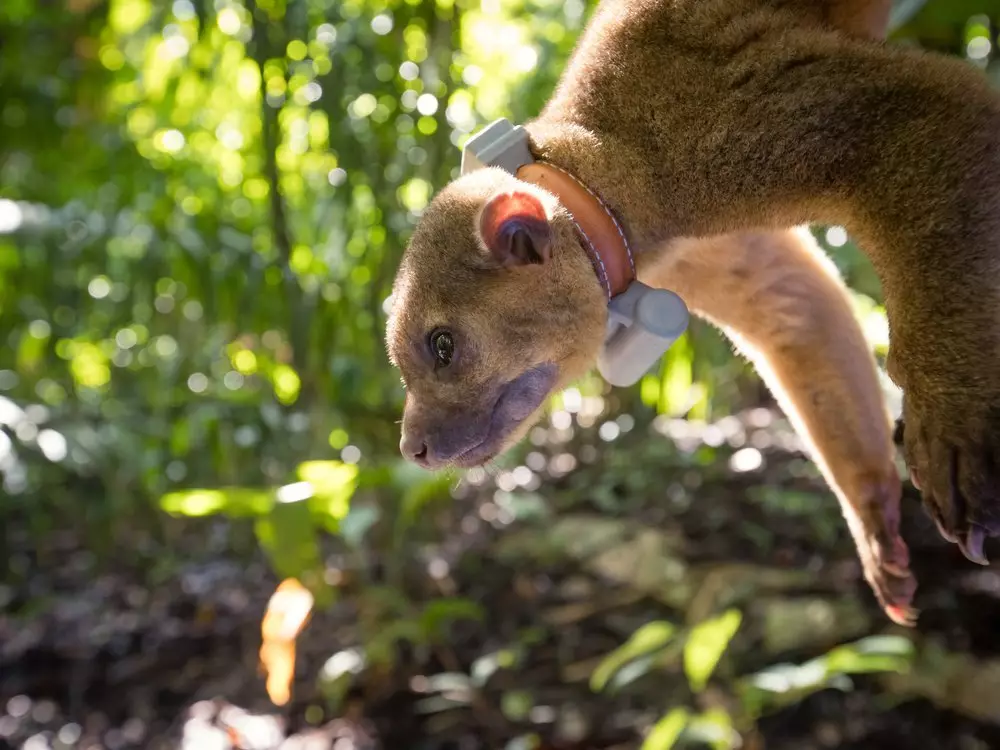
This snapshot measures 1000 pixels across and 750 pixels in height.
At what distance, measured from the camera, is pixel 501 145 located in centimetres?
145

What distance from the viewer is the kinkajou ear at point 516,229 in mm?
1380

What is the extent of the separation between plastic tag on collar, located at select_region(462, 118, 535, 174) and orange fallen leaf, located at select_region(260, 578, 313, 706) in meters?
1.55

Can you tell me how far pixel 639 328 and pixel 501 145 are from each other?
1.26 ft

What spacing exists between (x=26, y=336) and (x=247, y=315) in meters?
1.42

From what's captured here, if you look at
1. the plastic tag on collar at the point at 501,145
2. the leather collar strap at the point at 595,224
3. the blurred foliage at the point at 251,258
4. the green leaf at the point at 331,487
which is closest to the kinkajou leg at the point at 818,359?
the leather collar strap at the point at 595,224

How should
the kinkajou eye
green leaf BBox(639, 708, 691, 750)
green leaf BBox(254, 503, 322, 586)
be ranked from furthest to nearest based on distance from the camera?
1. green leaf BBox(254, 503, 322, 586)
2. green leaf BBox(639, 708, 691, 750)
3. the kinkajou eye

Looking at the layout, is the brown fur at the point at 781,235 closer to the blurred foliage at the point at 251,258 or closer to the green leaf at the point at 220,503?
the blurred foliage at the point at 251,258

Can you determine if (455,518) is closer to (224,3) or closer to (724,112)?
(224,3)

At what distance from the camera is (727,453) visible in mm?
3834

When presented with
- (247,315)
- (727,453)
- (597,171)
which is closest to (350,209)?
(247,315)

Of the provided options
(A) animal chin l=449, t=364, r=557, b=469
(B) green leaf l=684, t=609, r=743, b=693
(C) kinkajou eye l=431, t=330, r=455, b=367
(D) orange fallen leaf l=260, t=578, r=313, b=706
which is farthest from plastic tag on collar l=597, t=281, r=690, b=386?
(D) orange fallen leaf l=260, t=578, r=313, b=706

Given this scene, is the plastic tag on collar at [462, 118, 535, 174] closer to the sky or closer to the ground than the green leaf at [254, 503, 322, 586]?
closer to the sky

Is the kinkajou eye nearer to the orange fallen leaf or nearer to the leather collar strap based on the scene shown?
the leather collar strap

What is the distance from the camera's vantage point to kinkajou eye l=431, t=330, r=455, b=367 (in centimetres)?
156
